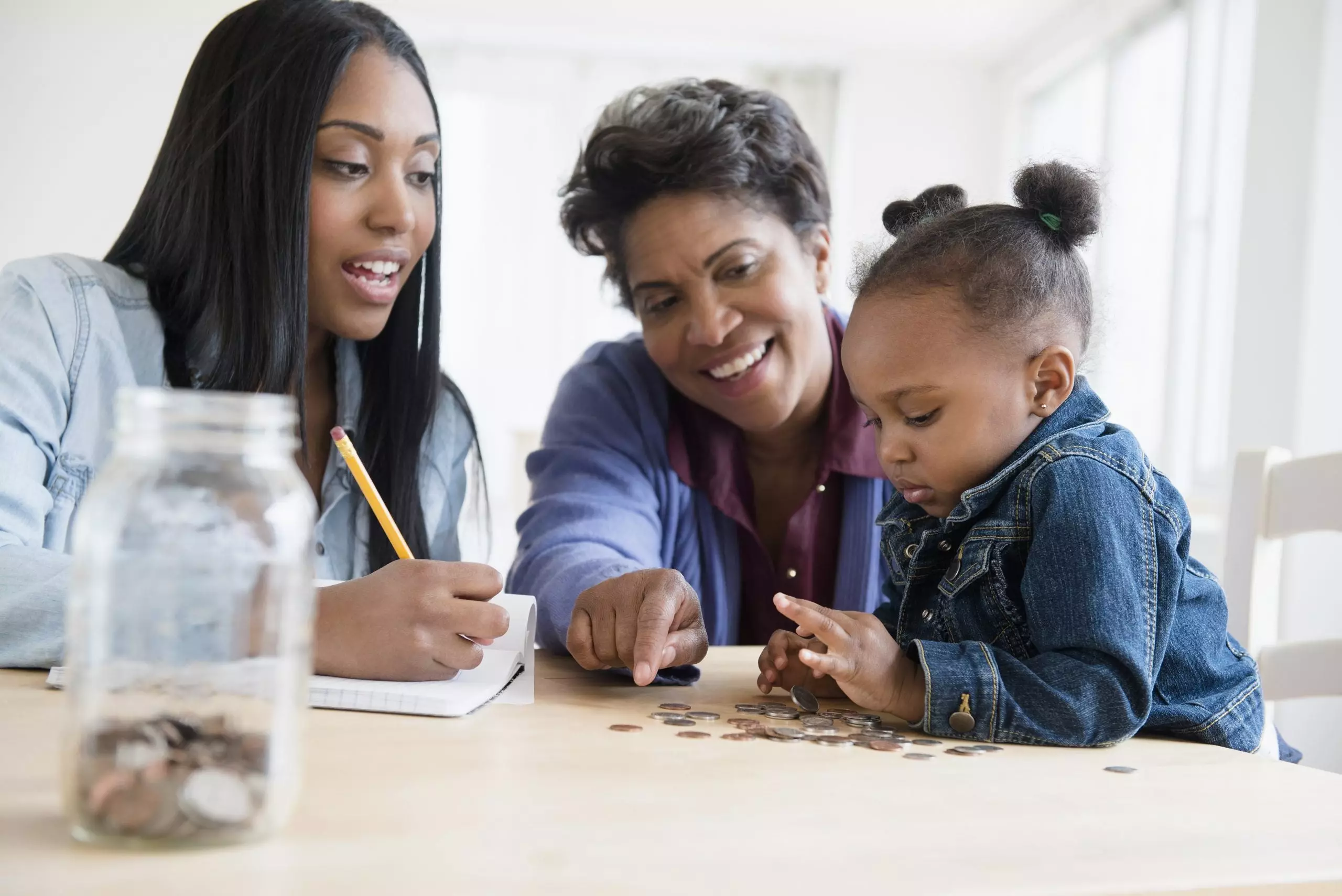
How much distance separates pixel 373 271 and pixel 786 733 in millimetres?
1053

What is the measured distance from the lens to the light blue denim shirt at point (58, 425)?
1.05 metres

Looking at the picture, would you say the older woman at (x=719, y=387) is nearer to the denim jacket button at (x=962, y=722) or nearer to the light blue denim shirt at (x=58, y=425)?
the light blue denim shirt at (x=58, y=425)

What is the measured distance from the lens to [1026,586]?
1037mm

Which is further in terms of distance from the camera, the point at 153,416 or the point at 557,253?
the point at 557,253

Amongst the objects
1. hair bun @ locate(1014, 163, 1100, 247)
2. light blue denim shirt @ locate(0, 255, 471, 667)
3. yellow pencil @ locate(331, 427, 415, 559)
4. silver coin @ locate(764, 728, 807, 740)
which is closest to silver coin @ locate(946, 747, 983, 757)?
silver coin @ locate(764, 728, 807, 740)

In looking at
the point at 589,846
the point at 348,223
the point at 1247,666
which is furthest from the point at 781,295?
the point at 589,846

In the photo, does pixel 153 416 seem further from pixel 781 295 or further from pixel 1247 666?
pixel 781 295

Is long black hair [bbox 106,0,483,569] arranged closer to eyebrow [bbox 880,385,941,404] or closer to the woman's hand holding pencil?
the woman's hand holding pencil

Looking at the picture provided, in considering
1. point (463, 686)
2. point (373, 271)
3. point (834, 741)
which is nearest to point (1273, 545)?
point (834, 741)

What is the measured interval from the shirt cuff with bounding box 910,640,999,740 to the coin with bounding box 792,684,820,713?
103 millimetres

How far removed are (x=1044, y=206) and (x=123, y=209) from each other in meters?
6.63

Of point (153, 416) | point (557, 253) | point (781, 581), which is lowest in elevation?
point (781, 581)

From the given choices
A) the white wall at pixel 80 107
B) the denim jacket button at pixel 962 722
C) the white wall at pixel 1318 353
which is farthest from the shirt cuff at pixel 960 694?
the white wall at pixel 80 107

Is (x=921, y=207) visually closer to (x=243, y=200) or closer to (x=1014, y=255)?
(x=1014, y=255)
